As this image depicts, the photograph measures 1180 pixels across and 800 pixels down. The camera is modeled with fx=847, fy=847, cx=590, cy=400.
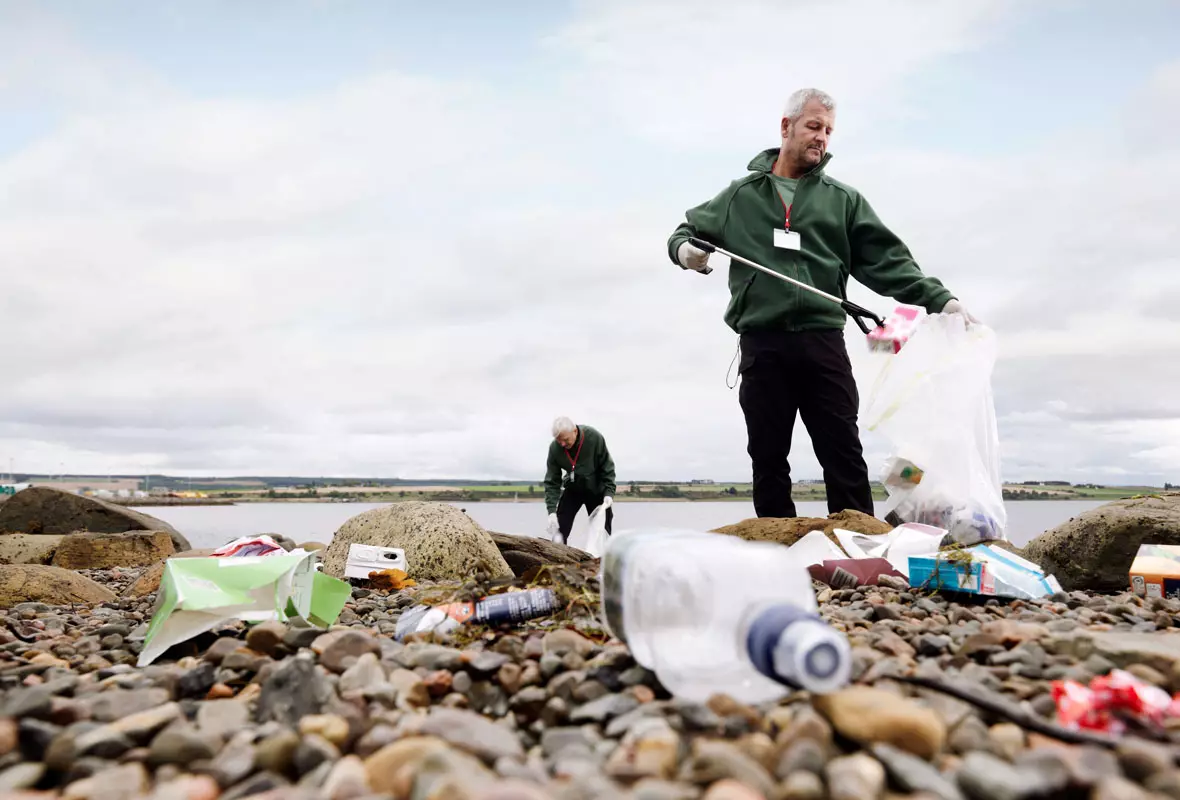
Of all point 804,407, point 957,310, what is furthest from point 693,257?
point 957,310

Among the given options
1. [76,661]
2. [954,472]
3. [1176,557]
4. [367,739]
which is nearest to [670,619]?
[367,739]

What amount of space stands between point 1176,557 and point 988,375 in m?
1.54

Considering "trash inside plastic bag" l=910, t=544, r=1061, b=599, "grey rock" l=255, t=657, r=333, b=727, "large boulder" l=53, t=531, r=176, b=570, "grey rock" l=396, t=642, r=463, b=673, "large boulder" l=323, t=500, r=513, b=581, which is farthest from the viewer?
"large boulder" l=53, t=531, r=176, b=570

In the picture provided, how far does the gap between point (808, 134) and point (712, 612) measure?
403cm

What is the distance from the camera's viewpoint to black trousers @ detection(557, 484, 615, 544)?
382 inches

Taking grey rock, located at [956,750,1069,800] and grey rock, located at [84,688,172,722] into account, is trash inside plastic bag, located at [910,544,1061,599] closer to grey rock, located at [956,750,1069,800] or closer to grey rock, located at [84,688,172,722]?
grey rock, located at [956,750,1069,800]

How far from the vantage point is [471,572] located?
17.8 ft

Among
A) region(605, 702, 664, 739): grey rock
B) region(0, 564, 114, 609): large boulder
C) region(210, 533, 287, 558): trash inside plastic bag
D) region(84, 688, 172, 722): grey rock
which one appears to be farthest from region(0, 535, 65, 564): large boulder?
region(605, 702, 664, 739): grey rock

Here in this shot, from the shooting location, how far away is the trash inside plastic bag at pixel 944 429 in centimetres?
480

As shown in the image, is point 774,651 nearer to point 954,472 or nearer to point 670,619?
point 670,619

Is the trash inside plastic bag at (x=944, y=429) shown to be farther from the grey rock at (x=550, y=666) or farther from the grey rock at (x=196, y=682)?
the grey rock at (x=196, y=682)

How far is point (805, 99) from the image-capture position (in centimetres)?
511

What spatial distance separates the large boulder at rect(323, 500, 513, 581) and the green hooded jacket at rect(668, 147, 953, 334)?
2188mm

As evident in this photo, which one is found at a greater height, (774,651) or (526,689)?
(774,651)
